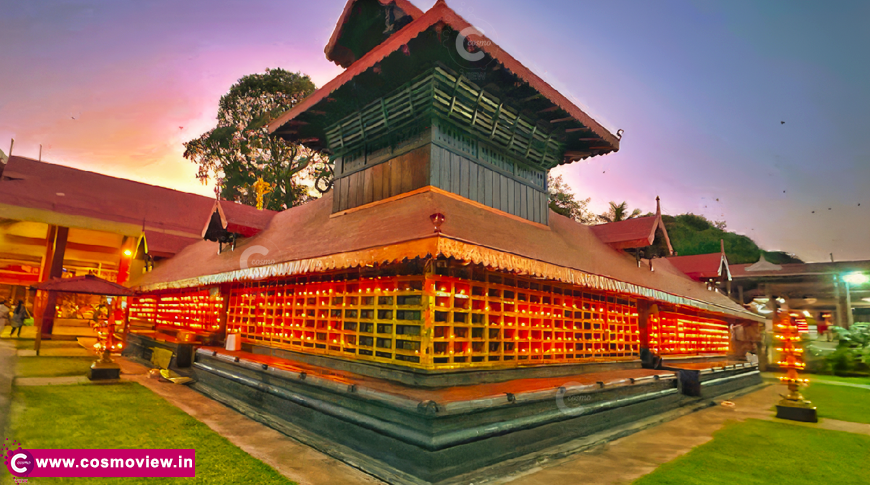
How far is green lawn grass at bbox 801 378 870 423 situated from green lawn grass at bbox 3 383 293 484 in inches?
533

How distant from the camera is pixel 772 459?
6.96m

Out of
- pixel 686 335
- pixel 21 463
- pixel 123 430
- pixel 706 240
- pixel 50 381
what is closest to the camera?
pixel 21 463

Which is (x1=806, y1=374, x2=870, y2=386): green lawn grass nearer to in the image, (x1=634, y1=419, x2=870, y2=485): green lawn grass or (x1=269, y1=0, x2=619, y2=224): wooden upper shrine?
(x1=634, y1=419, x2=870, y2=485): green lawn grass

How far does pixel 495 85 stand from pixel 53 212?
23.1m

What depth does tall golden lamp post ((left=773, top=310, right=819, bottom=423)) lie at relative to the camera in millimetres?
9930

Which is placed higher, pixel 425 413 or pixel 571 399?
pixel 425 413

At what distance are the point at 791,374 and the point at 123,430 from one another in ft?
46.5

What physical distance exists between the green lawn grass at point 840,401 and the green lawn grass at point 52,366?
67.9ft

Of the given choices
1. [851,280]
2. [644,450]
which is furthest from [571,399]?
[851,280]

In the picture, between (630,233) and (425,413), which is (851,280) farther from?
(425,413)

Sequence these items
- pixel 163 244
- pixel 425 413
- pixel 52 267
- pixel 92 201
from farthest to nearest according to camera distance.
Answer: pixel 92 201, pixel 52 267, pixel 163 244, pixel 425 413

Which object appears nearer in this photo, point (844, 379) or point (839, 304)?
point (844, 379)

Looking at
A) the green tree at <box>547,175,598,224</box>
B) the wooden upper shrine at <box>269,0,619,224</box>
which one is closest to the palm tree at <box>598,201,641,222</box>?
the green tree at <box>547,175,598,224</box>

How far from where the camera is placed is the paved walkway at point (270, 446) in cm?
560
